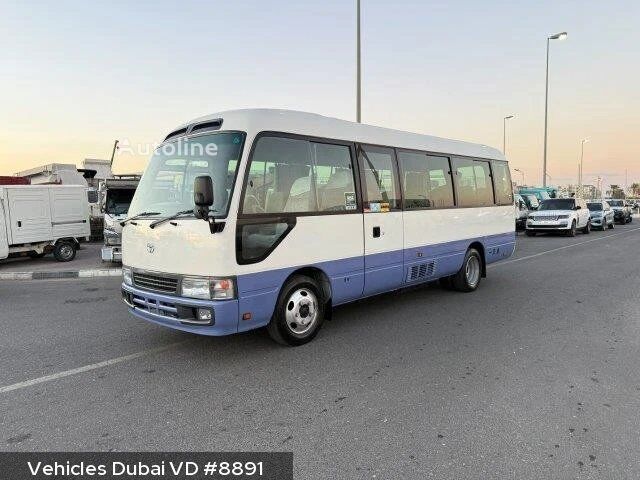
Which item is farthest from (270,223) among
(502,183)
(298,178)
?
(502,183)

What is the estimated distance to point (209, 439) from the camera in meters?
3.28

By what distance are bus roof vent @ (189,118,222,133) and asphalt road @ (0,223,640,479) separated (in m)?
2.53

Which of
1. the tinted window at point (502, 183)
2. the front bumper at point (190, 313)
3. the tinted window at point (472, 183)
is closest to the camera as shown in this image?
the front bumper at point (190, 313)

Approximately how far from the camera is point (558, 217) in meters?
21.4

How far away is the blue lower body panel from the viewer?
4555 mm

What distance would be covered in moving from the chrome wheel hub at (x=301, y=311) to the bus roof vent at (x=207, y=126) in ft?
6.85

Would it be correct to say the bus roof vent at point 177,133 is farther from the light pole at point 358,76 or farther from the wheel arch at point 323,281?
the light pole at point 358,76

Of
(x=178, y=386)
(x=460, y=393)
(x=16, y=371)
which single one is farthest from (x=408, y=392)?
(x=16, y=371)

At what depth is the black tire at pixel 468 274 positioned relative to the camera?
8375 mm

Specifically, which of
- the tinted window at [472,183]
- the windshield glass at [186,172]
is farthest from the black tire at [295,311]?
the tinted window at [472,183]

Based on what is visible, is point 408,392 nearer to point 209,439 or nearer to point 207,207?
point 209,439

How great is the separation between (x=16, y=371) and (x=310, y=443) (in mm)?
3435

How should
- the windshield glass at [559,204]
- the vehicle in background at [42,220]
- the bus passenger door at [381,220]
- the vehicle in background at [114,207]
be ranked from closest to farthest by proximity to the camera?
the bus passenger door at [381,220]
the vehicle in background at [114,207]
the vehicle in background at [42,220]
the windshield glass at [559,204]

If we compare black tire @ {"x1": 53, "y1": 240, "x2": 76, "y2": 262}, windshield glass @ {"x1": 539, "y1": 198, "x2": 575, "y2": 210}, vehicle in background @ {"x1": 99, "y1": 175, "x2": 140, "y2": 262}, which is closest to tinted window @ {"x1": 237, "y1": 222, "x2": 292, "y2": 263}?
vehicle in background @ {"x1": 99, "y1": 175, "x2": 140, "y2": 262}
